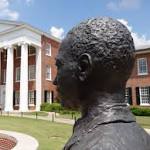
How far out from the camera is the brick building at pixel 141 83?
39250mm

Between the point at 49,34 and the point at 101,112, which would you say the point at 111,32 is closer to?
the point at 101,112

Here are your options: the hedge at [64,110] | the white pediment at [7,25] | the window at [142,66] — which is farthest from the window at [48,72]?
the window at [142,66]

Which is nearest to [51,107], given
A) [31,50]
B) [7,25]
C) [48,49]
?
[48,49]

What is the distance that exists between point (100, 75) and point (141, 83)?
128 feet

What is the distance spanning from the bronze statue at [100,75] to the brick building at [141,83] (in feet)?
123

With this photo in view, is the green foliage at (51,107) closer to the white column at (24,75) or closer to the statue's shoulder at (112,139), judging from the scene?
the white column at (24,75)

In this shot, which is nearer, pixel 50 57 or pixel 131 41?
pixel 131 41

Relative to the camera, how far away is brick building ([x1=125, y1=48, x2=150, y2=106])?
3925cm

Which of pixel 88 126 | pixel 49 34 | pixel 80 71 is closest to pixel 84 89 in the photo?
pixel 80 71

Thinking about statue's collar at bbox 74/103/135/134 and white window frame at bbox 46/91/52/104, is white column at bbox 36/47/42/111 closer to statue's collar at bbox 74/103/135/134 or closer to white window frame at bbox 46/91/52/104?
white window frame at bbox 46/91/52/104

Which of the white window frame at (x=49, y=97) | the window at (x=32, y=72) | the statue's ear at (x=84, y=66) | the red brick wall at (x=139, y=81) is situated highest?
the window at (x=32, y=72)

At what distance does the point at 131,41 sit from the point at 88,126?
1.96ft

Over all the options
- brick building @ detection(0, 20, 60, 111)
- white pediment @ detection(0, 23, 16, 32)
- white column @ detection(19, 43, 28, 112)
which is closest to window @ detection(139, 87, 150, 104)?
brick building @ detection(0, 20, 60, 111)

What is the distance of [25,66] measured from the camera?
1700 inches
